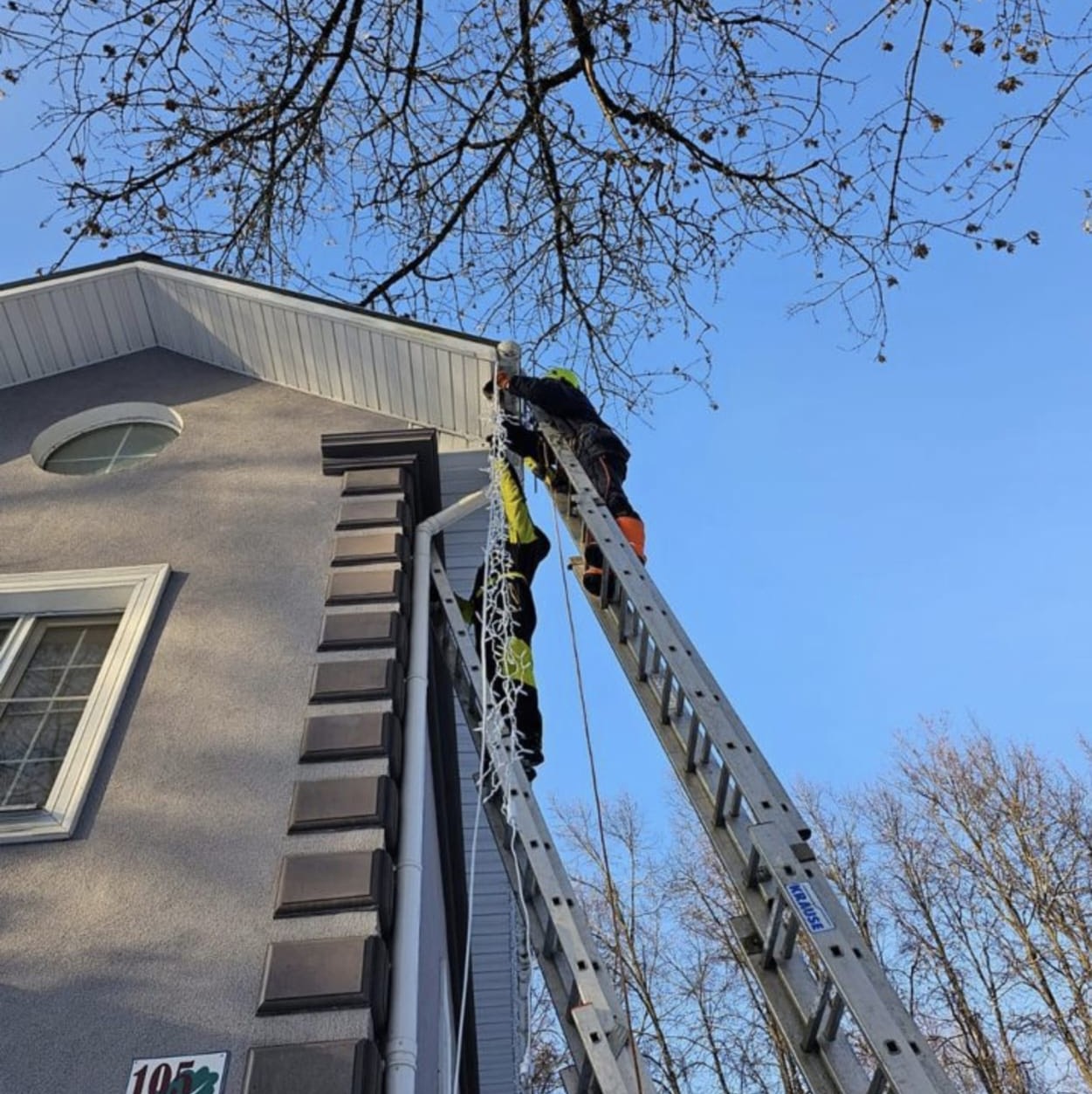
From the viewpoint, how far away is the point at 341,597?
6133mm

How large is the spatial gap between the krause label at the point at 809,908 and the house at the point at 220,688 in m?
1.86

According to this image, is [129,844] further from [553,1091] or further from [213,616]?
[553,1091]

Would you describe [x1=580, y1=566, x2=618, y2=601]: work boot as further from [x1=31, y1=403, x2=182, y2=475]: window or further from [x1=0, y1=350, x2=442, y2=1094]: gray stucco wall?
[x1=31, y1=403, x2=182, y2=475]: window

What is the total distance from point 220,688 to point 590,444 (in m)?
2.62

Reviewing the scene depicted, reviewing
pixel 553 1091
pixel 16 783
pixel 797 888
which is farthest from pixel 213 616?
pixel 553 1091

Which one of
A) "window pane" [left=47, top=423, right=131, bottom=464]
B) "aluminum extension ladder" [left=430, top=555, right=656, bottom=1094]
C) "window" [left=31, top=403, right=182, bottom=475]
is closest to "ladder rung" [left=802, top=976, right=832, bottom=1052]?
"aluminum extension ladder" [left=430, top=555, right=656, bottom=1094]

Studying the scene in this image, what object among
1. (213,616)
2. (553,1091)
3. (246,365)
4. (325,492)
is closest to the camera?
(213,616)

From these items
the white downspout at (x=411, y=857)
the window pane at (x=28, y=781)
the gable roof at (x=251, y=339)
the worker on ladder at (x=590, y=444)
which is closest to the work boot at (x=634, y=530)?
the worker on ladder at (x=590, y=444)

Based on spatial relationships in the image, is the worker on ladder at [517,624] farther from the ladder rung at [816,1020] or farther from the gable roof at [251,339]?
the ladder rung at [816,1020]

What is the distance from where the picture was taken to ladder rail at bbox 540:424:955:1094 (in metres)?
2.72

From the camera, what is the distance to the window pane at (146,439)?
7949 millimetres

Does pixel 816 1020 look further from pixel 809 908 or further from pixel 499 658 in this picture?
pixel 499 658

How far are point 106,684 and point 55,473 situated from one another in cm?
269

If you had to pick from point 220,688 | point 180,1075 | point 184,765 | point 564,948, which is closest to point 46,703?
point 220,688
